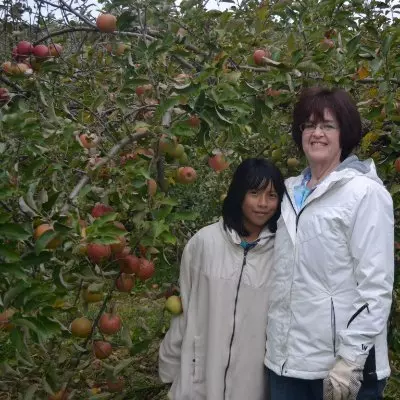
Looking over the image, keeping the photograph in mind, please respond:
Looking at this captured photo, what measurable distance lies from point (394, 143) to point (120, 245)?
1196mm

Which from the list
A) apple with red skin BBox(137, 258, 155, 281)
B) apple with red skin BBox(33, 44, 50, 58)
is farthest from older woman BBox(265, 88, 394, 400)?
apple with red skin BBox(33, 44, 50, 58)

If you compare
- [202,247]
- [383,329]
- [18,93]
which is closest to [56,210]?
[202,247]

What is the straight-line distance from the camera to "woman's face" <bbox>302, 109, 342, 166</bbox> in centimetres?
205

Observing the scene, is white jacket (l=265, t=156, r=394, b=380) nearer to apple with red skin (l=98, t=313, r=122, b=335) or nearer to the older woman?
the older woman

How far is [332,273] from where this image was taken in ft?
6.34

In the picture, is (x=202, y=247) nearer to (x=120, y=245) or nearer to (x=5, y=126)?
(x=120, y=245)

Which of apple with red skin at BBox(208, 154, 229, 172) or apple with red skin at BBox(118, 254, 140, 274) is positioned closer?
apple with red skin at BBox(118, 254, 140, 274)

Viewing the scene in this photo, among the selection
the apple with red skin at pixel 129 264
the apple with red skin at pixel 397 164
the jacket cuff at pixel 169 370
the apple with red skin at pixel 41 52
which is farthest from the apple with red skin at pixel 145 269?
the apple with red skin at pixel 397 164

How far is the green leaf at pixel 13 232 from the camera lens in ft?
5.83

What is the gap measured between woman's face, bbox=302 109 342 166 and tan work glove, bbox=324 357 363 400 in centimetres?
57

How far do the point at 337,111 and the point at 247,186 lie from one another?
0.39 metres

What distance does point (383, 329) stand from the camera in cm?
192

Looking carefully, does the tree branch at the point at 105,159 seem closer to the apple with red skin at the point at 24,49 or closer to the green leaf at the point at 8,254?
the green leaf at the point at 8,254

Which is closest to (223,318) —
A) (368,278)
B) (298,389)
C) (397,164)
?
(298,389)
